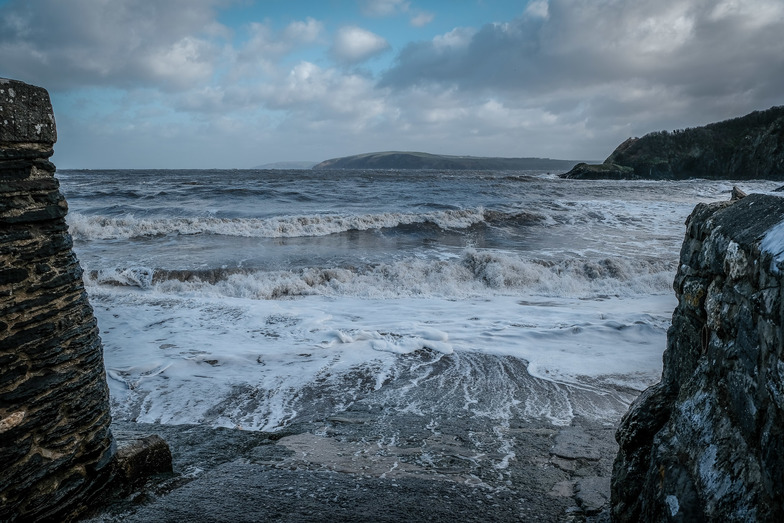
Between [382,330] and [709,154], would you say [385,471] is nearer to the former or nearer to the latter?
[382,330]

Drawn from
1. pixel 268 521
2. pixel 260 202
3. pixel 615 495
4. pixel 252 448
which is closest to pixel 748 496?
pixel 615 495

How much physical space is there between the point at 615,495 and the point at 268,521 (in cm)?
248

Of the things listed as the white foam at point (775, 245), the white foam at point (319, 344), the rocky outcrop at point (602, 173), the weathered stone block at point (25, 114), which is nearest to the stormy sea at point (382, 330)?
the white foam at point (319, 344)

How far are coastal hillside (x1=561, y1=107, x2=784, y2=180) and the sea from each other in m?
52.6

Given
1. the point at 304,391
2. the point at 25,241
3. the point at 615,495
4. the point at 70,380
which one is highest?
the point at 25,241

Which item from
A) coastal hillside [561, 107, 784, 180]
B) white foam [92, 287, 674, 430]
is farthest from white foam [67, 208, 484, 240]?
coastal hillside [561, 107, 784, 180]

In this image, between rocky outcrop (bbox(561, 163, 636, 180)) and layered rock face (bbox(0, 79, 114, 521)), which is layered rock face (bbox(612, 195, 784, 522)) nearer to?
layered rock face (bbox(0, 79, 114, 521))

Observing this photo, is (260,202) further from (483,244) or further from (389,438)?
(389,438)

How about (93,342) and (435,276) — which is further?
(435,276)

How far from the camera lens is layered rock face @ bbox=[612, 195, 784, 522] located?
1.95 m

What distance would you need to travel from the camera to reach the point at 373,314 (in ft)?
34.8

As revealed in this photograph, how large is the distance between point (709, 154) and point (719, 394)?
82710mm

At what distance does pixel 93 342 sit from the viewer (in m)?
3.98

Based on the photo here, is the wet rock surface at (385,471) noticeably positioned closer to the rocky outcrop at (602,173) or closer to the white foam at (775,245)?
the white foam at (775,245)
